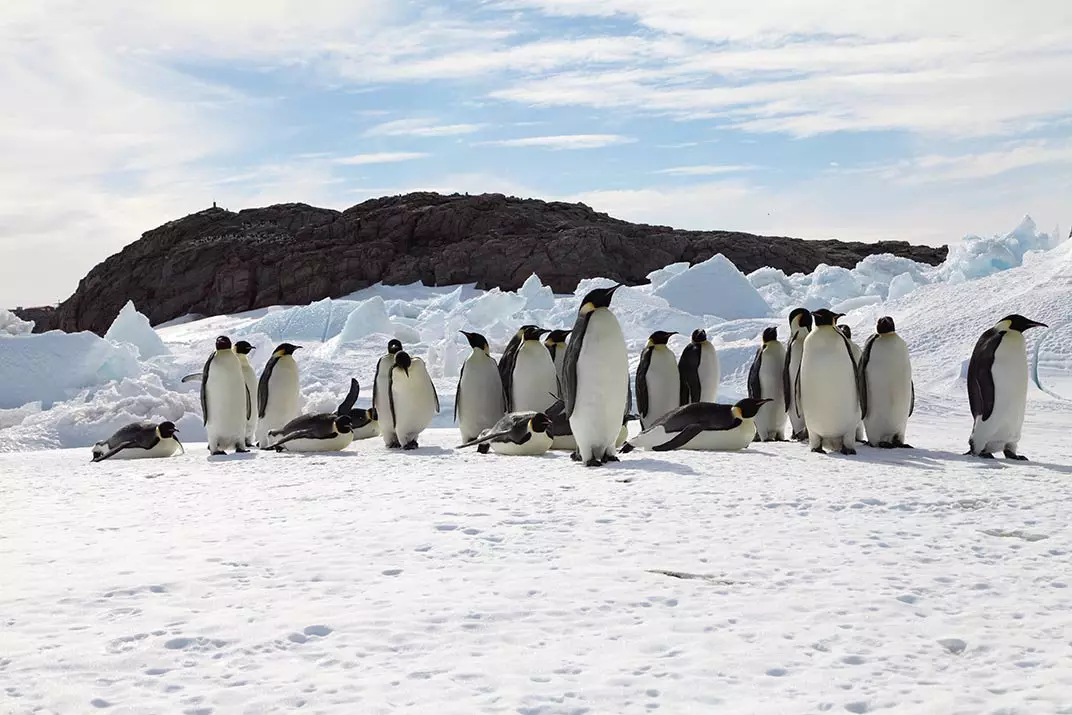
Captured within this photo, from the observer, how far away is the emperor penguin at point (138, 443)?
27.0 feet

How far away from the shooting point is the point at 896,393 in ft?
24.8

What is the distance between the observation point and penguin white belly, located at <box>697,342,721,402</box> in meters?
8.95

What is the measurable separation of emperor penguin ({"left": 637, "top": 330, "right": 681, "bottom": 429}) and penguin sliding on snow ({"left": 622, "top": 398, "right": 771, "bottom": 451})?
120 centimetres

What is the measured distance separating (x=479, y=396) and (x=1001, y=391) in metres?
3.82

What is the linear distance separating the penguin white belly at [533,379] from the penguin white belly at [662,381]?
0.87 metres

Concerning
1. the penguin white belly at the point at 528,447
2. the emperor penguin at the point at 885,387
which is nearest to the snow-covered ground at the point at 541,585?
the penguin white belly at the point at 528,447

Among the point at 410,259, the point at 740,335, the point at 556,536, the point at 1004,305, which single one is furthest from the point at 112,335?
the point at 410,259

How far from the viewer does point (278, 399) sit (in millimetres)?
9562

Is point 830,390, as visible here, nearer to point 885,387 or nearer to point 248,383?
point 885,387

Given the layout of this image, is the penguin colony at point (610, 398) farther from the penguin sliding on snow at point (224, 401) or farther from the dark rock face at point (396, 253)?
the dark rock face at point (396, 253)

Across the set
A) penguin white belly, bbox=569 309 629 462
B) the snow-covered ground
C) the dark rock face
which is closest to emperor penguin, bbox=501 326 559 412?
the snow-covered ground

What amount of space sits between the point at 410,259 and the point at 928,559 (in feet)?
138

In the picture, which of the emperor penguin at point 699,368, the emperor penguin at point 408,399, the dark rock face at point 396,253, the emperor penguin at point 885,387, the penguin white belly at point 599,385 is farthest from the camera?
the dark rock face at point 396,253

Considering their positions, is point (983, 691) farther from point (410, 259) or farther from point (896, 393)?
point (410, 259)
